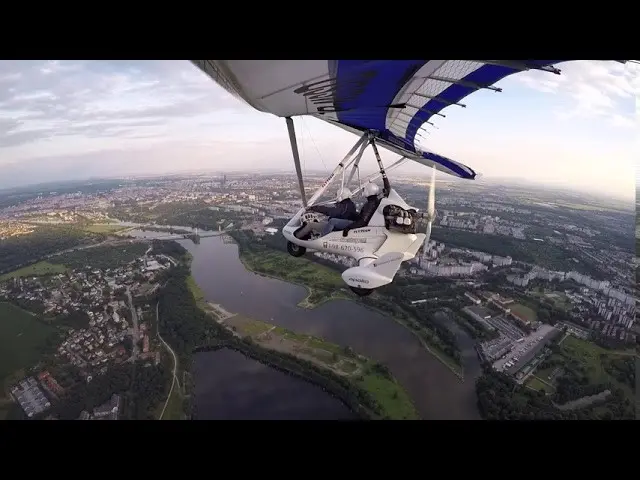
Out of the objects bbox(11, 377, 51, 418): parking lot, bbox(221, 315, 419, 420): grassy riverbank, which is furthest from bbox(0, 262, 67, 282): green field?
bbox(221, 315, 419, 420): grassy riverbank

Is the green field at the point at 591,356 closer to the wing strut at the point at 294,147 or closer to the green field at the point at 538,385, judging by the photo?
the green field at the point at 538,385

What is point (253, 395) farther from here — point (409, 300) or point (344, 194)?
point (344, 194)

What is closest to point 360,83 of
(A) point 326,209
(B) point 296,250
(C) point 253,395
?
(A) point 326,209

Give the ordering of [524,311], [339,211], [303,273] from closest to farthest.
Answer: [339,211]
[524,311]
[303,273]

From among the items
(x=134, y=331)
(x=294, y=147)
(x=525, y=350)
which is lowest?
(x=525, y=350)

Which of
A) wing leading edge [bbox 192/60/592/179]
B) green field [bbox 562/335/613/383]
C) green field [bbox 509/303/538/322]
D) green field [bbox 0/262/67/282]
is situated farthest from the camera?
green field [bbox 0/262/67/282]

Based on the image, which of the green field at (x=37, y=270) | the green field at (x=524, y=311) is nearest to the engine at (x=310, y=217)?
the green field at (x=524, y=311)

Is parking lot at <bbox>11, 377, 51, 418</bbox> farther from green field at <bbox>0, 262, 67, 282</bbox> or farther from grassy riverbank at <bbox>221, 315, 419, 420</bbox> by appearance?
green field at <bbox>0, 262, 67, 282</bbox>
